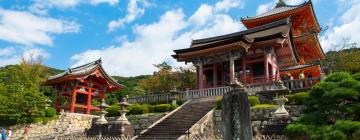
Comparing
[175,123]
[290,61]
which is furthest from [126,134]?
[290,61]

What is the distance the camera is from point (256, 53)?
82.8ft

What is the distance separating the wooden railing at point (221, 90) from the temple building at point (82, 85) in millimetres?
6593

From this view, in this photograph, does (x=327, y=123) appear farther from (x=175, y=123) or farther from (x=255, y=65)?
(x=255, y=65)

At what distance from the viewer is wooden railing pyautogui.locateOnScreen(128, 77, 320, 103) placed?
19.8 m

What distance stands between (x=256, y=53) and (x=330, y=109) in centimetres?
1414

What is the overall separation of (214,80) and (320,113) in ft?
51.5

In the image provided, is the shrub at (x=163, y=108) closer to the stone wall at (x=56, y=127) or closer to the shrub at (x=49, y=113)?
the stone wall at (x=56, y=127)

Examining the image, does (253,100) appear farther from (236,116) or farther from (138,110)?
(236,116)

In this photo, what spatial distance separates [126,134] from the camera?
18.8m

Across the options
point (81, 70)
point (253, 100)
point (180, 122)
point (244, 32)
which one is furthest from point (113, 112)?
point (244, 32)

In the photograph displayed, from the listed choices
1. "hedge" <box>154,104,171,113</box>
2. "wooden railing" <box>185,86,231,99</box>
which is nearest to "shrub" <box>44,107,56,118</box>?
"hedge" <box>154,104,171,113</box>

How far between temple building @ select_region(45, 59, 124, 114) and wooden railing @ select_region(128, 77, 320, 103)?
21.6ft

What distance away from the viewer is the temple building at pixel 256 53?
2397 centimetres

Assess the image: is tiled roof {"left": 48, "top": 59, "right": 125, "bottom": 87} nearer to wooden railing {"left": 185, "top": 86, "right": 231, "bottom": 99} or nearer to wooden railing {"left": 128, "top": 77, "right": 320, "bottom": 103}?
wooden railing {"left": 128, "top": 77, "right": 320, "bottom": 103}
